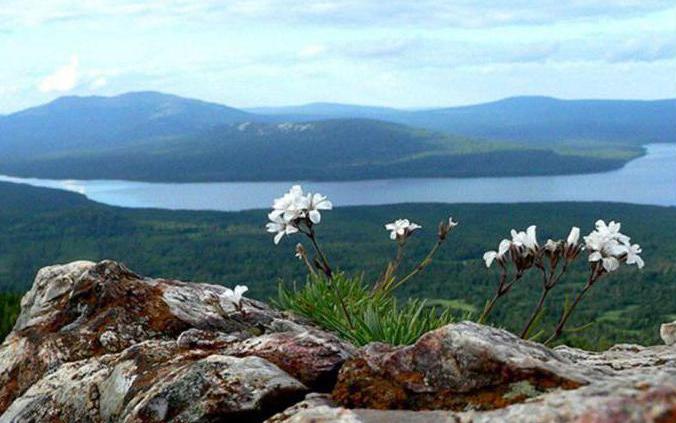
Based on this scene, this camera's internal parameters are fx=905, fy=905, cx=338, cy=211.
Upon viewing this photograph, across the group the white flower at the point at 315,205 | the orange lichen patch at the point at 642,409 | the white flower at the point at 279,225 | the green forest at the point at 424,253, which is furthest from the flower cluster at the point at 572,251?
the green forest at the point at 424,253

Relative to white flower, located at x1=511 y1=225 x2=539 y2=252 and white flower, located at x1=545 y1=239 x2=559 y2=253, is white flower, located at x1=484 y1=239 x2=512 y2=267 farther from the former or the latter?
white flower, located at x1=545 y1=239 x2=559 y2=253

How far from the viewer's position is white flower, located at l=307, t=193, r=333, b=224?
7.98 meters

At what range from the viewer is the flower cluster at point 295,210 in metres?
8.04

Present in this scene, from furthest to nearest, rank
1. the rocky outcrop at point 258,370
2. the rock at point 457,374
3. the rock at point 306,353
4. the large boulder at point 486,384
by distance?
the rock at point 306,353 < the rock at point 457,374 < the rocky outcrop at point 258,370 < the large boulder at point 486,384

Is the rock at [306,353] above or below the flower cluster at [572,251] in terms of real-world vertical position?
below

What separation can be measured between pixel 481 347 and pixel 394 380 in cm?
57

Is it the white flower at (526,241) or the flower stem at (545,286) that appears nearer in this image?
the white flower at (526,241)

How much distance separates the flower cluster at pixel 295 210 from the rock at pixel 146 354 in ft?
3.04

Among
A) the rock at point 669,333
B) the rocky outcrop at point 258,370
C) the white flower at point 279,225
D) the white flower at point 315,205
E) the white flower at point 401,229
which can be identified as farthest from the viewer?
the rock at point 669,333

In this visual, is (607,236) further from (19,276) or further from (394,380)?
(19,276)

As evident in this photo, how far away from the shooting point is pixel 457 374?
5250mm

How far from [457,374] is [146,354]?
2808 mm

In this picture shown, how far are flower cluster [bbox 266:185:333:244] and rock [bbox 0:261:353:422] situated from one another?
93cm

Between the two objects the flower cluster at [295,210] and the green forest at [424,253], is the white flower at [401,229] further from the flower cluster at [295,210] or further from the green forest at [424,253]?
the green forest at [424,253]
